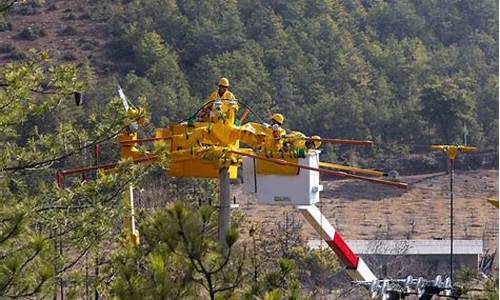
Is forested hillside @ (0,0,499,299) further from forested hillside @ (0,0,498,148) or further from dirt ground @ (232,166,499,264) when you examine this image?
dirt ground @ (232,166,499,264)

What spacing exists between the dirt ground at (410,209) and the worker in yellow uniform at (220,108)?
671 inches

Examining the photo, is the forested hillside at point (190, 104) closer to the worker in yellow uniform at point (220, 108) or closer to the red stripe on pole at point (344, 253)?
A: the red stripe on pole at point (344, 253)

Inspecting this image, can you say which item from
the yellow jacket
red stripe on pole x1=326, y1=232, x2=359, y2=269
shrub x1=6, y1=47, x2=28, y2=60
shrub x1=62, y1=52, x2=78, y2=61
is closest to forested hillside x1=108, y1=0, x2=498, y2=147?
shrub x1=62, y1=52, x2=78, y2=61

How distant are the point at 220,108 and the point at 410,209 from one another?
81.6 feet

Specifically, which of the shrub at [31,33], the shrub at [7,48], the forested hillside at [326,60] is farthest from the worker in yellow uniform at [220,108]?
the shrub at [31,33]

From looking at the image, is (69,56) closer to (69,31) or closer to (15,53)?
(15,53)

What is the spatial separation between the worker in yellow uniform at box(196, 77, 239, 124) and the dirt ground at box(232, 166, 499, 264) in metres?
17.0

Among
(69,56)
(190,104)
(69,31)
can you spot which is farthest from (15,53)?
(190,104)

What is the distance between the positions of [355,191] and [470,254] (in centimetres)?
1291

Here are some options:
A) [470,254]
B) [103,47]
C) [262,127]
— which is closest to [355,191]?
[470,254]

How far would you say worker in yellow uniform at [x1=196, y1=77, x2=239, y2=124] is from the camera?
1669 cm

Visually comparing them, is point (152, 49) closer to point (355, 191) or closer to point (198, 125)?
point (355, 191)

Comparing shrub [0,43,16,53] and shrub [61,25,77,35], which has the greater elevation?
shrub [61,25,77,35]

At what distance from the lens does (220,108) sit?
16781 millimetres
